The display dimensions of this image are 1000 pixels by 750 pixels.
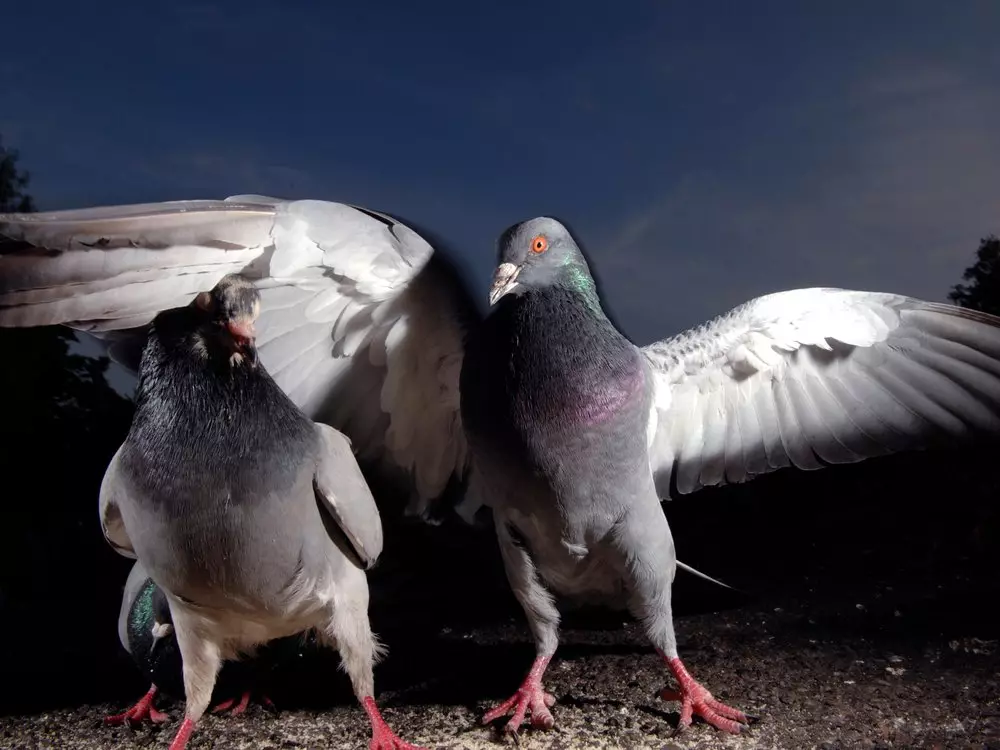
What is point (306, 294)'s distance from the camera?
2.06 meters

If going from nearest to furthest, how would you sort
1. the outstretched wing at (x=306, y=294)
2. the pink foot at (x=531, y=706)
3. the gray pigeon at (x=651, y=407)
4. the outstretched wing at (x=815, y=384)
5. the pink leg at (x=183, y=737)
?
the outstretched wing at (x=306, y=294) < the pink leg at (x=183, y=737) < the gray pigeon at (x=651, y=407) < the pink foot at (x=531, y=706) < the outstretched wing at (x=815, y=384)

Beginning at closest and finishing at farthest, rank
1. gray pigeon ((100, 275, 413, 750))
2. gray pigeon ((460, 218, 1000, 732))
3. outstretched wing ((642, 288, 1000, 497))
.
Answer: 1. gray pigeon ((100, 275, 413, 750))
2. gray pigeon ((460, 218, 1000, 732))
3. outstretched wing ((642, 288, 1000, 497))

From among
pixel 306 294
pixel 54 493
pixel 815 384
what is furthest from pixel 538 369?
pixel 54 493

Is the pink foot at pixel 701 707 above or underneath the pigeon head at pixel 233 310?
underneath

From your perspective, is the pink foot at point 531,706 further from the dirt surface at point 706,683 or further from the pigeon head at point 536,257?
the pigeon head at point 536,257

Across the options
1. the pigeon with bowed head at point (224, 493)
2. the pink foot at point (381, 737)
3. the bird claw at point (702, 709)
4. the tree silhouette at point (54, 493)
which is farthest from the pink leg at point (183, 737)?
the tree silhouette at point (54, 493)

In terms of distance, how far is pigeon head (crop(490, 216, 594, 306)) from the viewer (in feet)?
6.68

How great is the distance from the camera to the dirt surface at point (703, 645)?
2.17 metres

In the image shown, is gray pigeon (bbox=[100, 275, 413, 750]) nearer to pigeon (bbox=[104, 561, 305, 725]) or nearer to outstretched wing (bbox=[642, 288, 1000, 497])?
pigeon (bbox=[104, 561, 305, 725])

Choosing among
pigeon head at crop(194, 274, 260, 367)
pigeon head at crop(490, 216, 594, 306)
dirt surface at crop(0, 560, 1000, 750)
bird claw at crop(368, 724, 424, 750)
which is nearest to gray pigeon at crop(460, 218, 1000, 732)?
pigeon head at crop(490, 216, 594, 306)

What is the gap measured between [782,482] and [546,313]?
308 centimetres

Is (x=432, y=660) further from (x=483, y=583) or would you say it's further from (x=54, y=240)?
(x=54, y=240)

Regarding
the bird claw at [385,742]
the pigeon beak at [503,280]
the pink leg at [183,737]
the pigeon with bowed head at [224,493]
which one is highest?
the pigeon beak at [503,280]

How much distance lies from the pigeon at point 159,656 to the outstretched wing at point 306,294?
682 millimetres
